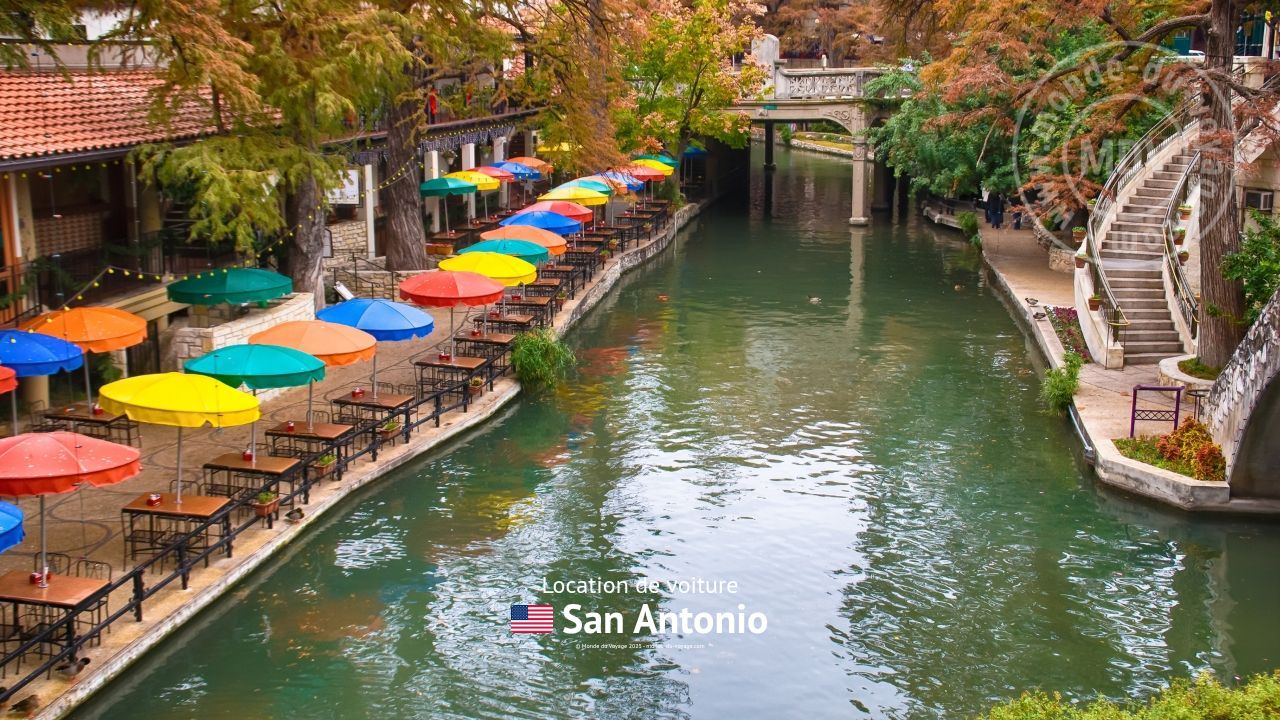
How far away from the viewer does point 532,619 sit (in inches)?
707

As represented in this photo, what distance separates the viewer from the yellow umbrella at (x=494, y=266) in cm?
2909

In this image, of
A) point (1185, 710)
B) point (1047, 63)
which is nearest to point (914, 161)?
point (1047, 63)

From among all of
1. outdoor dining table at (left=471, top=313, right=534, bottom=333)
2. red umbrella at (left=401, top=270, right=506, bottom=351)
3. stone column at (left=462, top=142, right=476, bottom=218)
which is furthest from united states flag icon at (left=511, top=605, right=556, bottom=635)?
stone column at (left=462, top=142, right=476, bottom=218)

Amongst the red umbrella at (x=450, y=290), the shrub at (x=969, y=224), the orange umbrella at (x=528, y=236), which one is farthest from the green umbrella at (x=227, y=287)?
the shrub at (x=969, y=224)

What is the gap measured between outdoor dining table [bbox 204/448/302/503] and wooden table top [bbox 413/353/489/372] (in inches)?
240

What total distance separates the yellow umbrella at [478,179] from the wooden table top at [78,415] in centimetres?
2074

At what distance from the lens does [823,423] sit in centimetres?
2745

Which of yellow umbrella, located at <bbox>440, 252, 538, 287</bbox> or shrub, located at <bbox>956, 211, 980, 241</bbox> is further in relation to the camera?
shrub, located at <bbox>956, 211, 980, 241</bbox>

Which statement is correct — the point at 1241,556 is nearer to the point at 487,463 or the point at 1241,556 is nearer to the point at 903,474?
the point at 903,474

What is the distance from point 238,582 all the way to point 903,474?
12036 mm

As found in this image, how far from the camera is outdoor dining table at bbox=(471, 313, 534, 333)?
32.0 metres

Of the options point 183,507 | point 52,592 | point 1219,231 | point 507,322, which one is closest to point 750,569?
point 183,507

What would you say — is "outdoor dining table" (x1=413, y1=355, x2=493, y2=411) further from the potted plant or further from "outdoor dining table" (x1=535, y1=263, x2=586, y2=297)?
"outdoor dining table" (x1=535, y1=263, x2=586, y2=297)

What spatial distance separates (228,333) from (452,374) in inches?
184
